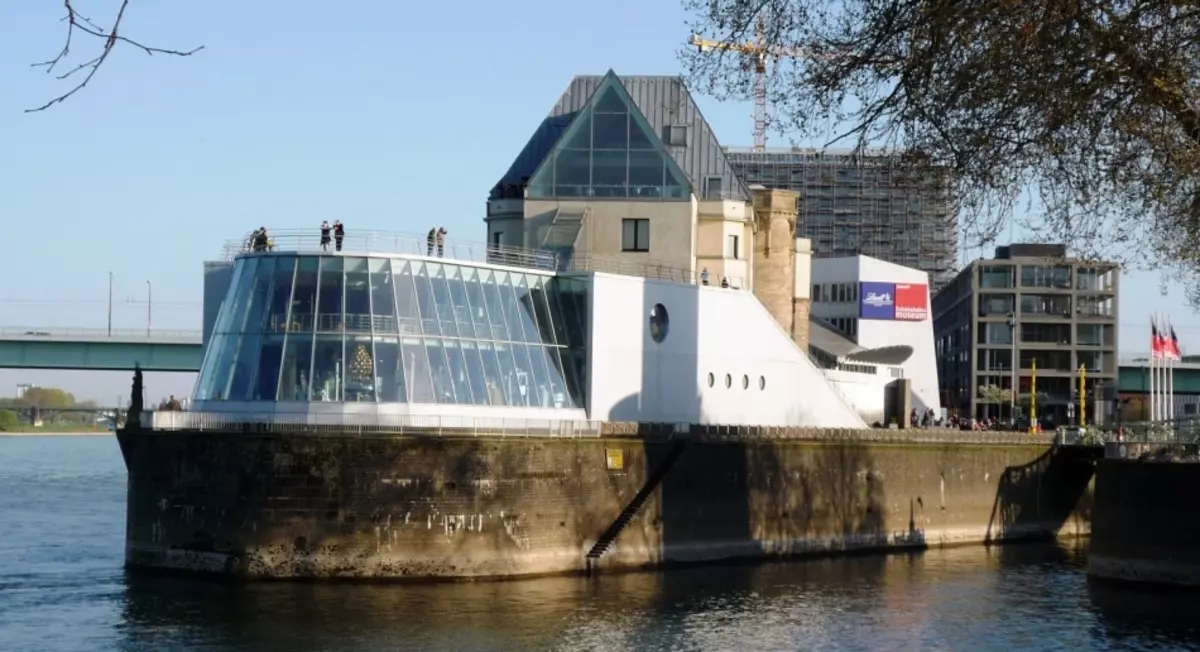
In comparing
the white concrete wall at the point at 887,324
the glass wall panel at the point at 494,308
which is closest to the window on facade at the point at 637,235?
the glass wall panel at the point at 494,308

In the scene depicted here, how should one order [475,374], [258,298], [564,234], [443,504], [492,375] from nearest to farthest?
[443,504] < [258,298] < [475,374] < [492,375] < [564,234]

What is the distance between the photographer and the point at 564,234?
64438 mm

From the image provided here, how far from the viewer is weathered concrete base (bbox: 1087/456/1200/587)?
2058 inches

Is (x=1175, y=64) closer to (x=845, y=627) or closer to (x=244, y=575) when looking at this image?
(x=845, y=627)

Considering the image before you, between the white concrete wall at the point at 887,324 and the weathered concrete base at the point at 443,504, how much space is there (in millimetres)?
55592

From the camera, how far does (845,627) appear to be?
4253 centimetres

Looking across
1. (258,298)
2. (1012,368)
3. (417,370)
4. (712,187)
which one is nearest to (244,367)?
(258,298)

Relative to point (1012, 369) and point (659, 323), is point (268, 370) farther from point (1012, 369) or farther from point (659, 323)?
point (1012, 369)

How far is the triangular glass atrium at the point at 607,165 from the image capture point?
212 ft

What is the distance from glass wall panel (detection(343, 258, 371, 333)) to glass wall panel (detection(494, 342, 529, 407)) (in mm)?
4667

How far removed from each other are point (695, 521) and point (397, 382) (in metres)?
10.8

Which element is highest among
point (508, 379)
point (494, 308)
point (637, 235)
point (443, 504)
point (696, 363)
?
point (637, 235)

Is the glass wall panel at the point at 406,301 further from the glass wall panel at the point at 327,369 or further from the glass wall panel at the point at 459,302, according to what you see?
the glass wall panel at the point at 327,369

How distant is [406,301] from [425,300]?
0.78m
